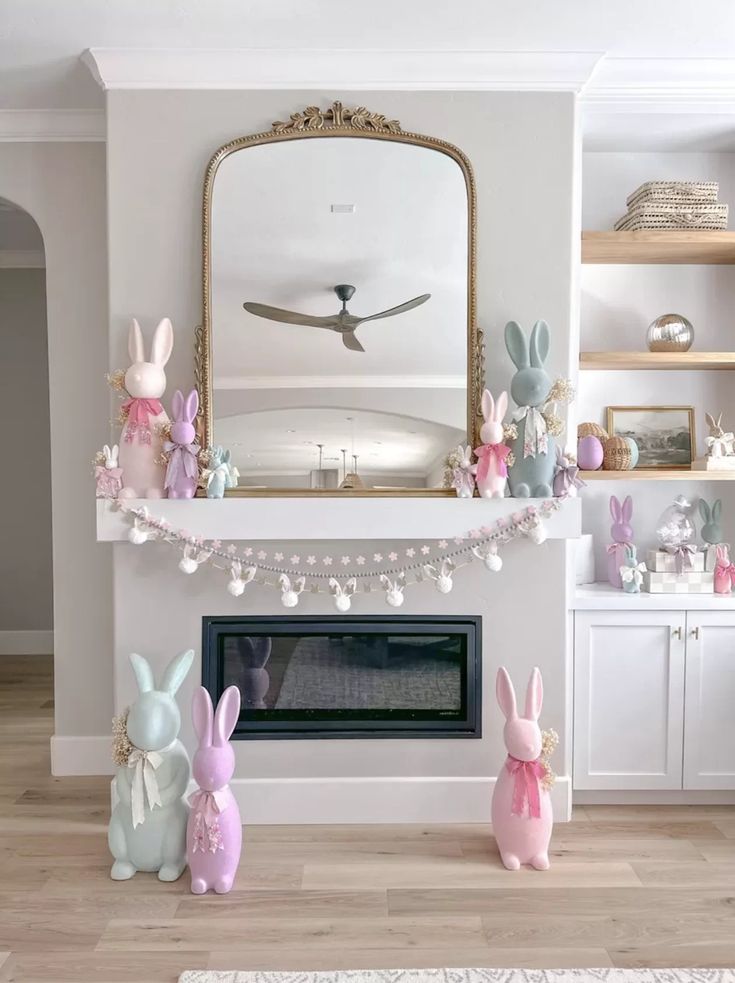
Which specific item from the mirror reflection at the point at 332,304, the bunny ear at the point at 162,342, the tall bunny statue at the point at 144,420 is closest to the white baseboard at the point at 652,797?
the mirror reflection at the point at 332,304

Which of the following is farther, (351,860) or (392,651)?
(392,651)

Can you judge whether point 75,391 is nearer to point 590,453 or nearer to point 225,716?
point 225,716

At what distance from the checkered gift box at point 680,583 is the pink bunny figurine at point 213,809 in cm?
156

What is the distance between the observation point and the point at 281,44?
104 inches

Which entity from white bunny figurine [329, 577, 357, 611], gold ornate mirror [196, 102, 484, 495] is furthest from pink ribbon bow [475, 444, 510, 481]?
white bunny figurine [329, 577, 357, 611]

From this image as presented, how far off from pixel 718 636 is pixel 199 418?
6.53ft

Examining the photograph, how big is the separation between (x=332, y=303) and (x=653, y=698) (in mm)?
1801

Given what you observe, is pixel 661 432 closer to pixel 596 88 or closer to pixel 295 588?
pixel 596 88

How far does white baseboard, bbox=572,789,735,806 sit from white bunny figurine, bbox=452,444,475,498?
1220 mm

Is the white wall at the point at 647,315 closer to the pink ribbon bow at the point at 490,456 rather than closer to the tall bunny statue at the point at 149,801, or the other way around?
the pink ribbon bow at the point at 490,456

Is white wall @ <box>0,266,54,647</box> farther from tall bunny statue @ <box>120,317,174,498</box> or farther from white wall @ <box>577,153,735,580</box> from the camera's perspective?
white wall @ <box>577,153,735,580</box>

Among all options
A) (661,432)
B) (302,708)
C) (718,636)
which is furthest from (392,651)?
(661,432)

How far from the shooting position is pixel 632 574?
3.03 m

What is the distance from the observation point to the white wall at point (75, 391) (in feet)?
10.5
